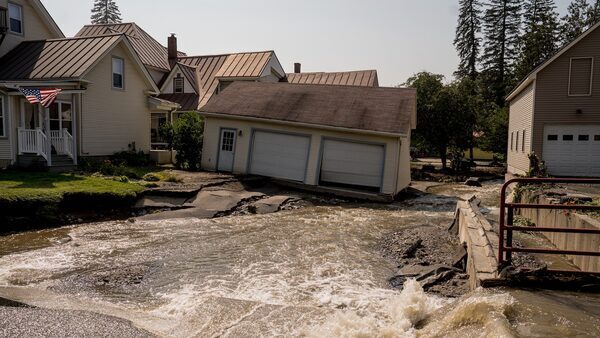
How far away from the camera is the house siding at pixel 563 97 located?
19547 millimetres

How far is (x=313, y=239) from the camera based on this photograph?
10648mm

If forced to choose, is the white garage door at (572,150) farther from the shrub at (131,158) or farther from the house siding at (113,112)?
the house siding at (113,112)

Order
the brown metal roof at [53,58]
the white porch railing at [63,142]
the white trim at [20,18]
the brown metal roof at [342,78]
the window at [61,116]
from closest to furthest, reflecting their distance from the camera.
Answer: the white porch railing at [63,142] → the brown metal roof at [53,58] → the window at [61,116] → the white trim at [20,18] → the brown metal roof at [342,78]

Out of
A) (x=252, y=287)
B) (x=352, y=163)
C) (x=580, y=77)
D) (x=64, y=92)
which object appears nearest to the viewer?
(x=252, y=287)

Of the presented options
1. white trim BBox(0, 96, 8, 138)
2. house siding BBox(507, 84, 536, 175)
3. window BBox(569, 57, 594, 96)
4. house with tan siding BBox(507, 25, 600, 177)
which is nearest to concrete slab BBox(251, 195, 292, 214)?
white trim BBox(0, 96, 8, 138)

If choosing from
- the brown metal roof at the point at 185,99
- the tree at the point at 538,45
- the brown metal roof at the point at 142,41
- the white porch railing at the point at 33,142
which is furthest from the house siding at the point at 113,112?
the tree at the point at 538,45

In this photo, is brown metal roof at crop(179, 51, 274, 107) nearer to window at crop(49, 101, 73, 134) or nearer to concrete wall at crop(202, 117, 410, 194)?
concrete wall at crop(202, 117, 410, 194)

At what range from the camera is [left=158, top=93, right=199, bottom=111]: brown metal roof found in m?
29.2

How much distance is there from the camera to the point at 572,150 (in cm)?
1995

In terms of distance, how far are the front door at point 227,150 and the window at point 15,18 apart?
402 inches

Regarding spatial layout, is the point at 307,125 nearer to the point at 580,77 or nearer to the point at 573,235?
the point at 573,235

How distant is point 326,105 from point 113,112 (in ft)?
31.5

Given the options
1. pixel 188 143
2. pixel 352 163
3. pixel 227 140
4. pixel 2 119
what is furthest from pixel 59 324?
pixel 188 143

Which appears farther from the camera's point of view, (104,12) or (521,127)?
(104,12)
